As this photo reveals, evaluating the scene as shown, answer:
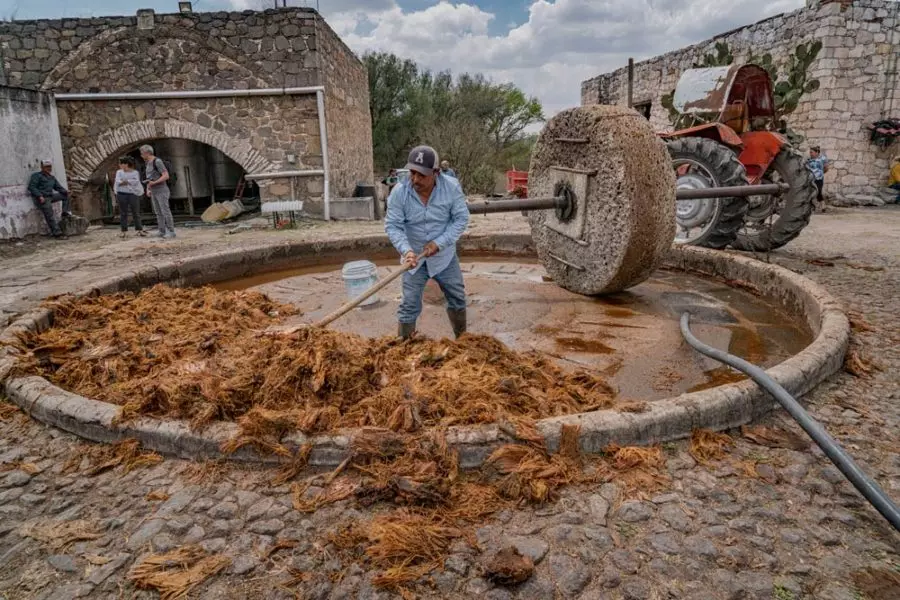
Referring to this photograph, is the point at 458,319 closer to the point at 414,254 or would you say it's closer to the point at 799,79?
the point at 414,254

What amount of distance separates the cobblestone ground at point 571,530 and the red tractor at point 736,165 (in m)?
4.64

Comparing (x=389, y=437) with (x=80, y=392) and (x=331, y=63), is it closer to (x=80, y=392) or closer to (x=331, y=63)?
(x=80, y=392)

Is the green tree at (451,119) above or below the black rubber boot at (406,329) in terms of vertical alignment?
above

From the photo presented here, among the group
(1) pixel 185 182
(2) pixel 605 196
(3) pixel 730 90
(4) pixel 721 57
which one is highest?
(4) pixel 721 57

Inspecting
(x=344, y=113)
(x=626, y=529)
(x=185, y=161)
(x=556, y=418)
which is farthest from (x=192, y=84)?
(x=626, y=529)

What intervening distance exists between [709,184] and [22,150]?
477 inches

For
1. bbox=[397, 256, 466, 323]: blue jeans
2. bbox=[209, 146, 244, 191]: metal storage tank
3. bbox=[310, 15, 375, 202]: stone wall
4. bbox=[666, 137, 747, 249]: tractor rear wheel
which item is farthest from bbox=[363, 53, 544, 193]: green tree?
bbox=[397, 256, 466, 323]: blue jeans

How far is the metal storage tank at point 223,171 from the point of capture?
651 inches

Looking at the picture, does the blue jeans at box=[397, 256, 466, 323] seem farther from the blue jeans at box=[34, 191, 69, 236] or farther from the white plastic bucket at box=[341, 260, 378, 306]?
the blue jeans at box=[34, 191, 69, 236]

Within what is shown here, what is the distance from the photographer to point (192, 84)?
12258 millimetres

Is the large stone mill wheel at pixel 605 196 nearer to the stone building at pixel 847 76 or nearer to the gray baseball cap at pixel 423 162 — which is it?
the gray baseball cap at pixel 423 162

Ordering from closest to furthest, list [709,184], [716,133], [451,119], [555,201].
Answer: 1. [555,201]
2. [709,184]
3. [716,133]
4. [451,119]

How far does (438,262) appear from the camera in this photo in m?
4.42

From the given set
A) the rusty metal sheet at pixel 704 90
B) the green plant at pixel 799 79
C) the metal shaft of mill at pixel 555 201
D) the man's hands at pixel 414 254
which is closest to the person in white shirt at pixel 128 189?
the metal shaft of mill at pixel 555 201
